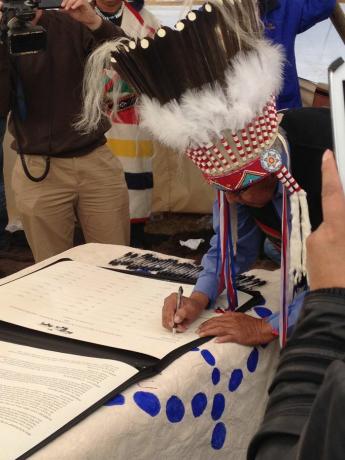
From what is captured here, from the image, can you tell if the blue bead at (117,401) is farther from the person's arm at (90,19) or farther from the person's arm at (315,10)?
the person's arm at (315,10)

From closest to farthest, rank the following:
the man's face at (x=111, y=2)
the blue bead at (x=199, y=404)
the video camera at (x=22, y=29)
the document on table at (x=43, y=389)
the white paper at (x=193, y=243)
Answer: the document on table at (x=43, y=389) < the blue bead at (x=199, y=404) < the video camera at (x=22, y=29) < the man's face at (x=111, y=2) < the white paper at (x=193, y=243)

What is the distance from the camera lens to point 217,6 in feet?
4.25

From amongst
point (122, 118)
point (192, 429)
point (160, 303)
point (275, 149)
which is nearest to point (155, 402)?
point (192, 429)

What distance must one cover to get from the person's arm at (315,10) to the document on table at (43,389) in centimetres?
147

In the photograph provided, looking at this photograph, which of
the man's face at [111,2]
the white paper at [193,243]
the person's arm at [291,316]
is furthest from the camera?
the white paper at [193,243]

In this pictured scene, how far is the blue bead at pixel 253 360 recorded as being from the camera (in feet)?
4.58

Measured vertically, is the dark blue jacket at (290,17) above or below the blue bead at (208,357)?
above

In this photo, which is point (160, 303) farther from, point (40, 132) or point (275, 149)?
point (40, 132)

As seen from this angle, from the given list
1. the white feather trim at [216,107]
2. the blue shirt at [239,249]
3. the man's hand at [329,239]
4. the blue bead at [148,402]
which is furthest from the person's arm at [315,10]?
the man's hand at [329,239]

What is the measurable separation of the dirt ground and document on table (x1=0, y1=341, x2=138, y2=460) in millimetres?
1923

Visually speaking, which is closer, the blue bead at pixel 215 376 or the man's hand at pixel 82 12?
the blue bead at pixel 215 376

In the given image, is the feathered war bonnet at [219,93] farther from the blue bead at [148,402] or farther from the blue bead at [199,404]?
the blue bead at [148,402]

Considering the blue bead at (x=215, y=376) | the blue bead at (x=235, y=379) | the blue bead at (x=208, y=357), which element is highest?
the blue bead at (x=208, y=357)

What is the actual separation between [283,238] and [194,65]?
37cm
